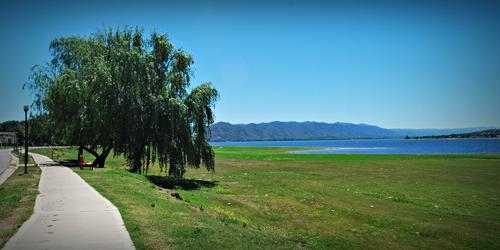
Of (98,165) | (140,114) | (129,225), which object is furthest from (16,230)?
(98,165)

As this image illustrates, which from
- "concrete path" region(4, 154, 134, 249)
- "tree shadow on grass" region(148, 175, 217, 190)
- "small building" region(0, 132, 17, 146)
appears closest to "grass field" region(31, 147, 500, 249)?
"tree shadow on grass" region(148, 175, 217, 190)

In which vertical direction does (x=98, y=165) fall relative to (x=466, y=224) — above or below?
above

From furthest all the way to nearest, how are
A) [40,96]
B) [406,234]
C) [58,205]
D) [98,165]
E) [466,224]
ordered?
[40,96] → [98,165] → [466,224] → [406,234] → [58,205]

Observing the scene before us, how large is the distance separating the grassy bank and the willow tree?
10184mm

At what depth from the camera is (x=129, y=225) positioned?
1113 centimetres

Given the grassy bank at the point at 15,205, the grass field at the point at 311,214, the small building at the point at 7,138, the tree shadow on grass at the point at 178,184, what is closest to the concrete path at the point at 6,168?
the grassy bank at the point at 15,205

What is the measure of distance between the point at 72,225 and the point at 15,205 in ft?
16.7

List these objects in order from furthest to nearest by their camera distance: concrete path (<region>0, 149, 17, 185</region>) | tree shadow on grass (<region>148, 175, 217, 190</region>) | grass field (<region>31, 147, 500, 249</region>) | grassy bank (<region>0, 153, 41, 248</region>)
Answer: tree shadow on grass (<region>148, 175, 217, 190</region>)
concrete path (<region>0, 149, 17, 185</region>)
grass field (<region>31, 147, 500, 249</region>)
grassy bank (<region>0, 153, 41, 248</region>)

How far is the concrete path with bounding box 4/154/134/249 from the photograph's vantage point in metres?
9.13

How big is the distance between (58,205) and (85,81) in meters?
20.3

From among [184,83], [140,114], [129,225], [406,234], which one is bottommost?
[406,234]

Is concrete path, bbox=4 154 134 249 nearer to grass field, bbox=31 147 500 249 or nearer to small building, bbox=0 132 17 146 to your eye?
grass field, bbox=31 147 500 249

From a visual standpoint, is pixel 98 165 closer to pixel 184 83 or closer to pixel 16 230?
pixel 184 83

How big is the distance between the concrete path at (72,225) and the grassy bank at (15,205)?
0.25 meters
